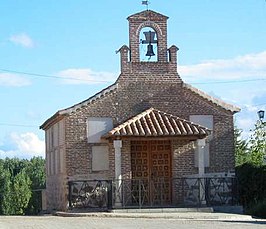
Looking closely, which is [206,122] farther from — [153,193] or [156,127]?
[153,193]

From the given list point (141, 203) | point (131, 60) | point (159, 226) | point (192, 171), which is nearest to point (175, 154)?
point (192, 171)

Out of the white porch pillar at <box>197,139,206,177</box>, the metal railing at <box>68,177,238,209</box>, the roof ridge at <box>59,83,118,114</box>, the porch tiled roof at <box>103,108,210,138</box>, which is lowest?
the metal railing at <box>68,177,238,209</box>

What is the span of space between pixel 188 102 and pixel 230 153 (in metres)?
2.88

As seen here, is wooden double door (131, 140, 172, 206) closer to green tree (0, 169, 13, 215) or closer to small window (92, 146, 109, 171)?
small window (92, 146, 109, 171)

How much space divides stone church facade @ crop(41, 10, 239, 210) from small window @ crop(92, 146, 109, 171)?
13mm

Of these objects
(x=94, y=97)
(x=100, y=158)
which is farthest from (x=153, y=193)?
(x=94, y=97)

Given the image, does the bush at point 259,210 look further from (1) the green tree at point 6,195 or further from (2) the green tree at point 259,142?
(1) the green tree at point 6,195

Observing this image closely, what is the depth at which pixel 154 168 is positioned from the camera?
90.0 ft

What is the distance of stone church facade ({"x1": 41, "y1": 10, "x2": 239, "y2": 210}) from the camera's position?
26.5 m

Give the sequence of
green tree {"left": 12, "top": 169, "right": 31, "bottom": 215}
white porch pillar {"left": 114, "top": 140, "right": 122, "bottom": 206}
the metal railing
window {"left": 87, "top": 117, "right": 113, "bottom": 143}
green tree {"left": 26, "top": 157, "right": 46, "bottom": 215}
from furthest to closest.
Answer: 1. green tree {"left": 26, "top": 157, "right": 46, "bottom": 215}
2. green tree {"left": 12, "top": 169, "right": 31, "bottom": 215}
3. window {"left": 87, "top": 117, "right": 113, "bottom": 143}
4. the metal railing
5. white porch pillar {"left": 114, "top": 140, "right": 122, "bottom": 206}

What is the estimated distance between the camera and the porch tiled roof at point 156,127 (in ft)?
83.8

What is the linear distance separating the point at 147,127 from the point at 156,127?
1.26ft

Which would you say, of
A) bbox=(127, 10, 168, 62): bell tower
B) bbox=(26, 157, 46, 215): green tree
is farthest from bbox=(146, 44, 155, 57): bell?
bbox=(26, 157, 46, 215): green tree

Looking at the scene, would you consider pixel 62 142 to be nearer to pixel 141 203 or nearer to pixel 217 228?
pixel 141 203
